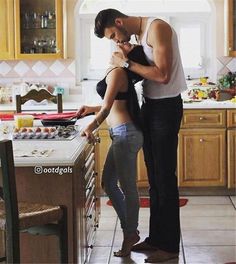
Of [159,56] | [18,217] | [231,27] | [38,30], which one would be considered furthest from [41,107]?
[18,217]

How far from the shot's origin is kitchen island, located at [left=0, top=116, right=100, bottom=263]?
8.13ft

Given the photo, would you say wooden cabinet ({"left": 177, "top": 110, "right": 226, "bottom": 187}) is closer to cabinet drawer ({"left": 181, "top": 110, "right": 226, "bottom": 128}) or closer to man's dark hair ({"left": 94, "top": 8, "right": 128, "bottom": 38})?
cabinet drawer ({"left": 181, "top": 110, "right": 226, "bottom": 128})

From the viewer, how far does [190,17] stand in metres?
5.83

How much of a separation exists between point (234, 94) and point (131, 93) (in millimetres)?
2489

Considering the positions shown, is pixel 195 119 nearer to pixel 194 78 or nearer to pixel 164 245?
pixel 194 78

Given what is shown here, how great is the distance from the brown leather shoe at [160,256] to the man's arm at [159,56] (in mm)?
1054

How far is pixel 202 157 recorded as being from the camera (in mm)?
5156

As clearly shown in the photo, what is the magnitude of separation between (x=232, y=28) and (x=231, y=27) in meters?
0.02

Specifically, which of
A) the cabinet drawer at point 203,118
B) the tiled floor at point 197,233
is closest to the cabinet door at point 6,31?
the tiled floor at point 197,233

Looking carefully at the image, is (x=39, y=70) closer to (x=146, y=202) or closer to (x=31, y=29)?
(x=31, y=29)

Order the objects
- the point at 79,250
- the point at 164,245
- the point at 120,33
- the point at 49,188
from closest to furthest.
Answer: the point at 49,188
the point at 79,250
the point at 120,33
the point at 164,245

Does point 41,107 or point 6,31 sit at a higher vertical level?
point 6,31

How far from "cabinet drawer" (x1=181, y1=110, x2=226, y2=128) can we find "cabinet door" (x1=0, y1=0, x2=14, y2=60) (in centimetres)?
184

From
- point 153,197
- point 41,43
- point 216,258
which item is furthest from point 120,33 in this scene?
point 41,43
